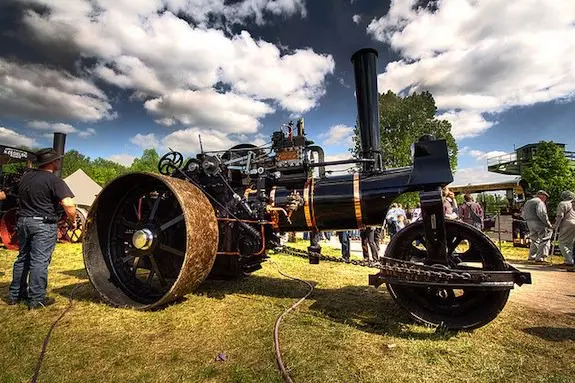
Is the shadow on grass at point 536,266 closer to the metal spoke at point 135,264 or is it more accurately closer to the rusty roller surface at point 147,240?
the rusty roller surface at point 147,240

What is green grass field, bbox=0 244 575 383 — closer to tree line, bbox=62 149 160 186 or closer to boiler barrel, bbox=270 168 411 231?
boiler barrel, bbox=270 168 411 231

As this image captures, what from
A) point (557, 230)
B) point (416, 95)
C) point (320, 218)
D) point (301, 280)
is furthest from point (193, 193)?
point (416, 95)

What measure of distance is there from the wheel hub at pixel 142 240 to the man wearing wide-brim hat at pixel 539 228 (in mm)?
9054

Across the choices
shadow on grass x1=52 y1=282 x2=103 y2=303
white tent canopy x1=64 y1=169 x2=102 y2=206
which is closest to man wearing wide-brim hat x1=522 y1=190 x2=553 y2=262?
shadow on grass x1=52 y1=282 x2=103 y2=303

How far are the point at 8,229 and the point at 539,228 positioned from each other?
49.6 ft

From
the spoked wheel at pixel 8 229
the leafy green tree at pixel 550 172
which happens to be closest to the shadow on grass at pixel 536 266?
the spoked wheel at pixel 8 229

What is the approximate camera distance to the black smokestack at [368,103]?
4.31 metres

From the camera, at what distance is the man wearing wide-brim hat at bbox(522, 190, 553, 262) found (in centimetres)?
841

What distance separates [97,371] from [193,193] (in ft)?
6.59

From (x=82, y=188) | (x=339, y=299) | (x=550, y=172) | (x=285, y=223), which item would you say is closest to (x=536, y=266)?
(x=339, y=299)

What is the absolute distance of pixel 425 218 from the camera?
11.0 feet

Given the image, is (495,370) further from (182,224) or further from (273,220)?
(182,224)

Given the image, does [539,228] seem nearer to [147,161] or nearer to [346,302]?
[346,302]

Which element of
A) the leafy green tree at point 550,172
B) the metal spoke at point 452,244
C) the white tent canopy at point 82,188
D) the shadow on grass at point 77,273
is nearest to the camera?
the metal spoke at point 452,244
